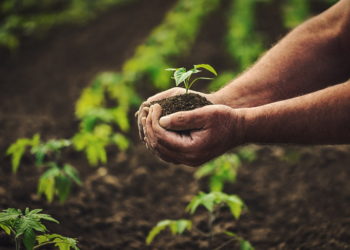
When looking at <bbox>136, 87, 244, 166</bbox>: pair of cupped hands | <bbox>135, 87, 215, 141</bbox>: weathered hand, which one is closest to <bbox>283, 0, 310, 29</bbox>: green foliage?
<bbox>135, 87, 215, 141</bbox>: weathered hand

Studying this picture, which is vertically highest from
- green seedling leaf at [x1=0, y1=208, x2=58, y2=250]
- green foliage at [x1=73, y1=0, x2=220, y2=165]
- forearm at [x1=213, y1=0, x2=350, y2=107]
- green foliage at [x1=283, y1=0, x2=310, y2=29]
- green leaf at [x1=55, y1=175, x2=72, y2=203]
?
green foliage at [x1=283, y1=0, x2=310, y2=29]

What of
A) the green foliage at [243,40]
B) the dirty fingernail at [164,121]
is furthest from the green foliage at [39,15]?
the dirty fingernail at [164,121]

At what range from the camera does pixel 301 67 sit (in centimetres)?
236

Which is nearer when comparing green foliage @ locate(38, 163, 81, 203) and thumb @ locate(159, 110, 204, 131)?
thumb @ locate(159, 110, 204, 131)

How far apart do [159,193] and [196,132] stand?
1691 millimetres

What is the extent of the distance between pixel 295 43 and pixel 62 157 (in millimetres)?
2690

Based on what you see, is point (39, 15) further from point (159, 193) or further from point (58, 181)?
point (58, 181)

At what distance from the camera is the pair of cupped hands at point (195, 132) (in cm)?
179

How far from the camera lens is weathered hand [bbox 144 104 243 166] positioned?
1786 mm

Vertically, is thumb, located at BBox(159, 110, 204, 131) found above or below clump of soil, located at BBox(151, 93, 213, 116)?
below

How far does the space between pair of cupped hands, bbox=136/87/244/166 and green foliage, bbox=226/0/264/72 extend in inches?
129

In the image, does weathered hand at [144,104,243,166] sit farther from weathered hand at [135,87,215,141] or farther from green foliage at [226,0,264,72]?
green foliage at [226,0,264,72]

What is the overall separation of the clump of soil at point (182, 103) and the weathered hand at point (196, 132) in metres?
0.05

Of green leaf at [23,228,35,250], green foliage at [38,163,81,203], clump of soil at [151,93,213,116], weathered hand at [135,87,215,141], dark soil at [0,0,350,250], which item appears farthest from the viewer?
dark soil at [0,0,350,250]
